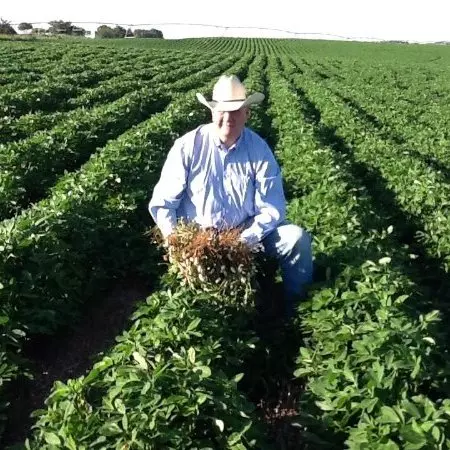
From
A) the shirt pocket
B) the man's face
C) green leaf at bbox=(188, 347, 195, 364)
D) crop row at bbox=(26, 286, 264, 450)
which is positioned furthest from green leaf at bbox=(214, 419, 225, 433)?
the man's face

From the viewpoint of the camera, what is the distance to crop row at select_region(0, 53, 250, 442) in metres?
4.98

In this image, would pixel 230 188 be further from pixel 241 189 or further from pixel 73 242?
pixel 73 242

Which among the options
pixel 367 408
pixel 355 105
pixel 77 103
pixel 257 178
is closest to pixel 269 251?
pixel 257 178

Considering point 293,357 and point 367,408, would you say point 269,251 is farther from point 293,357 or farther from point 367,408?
point 367,408

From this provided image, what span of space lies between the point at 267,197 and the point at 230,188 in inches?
11.7

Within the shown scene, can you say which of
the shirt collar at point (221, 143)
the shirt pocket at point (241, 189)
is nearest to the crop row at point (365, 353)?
the shirt pocket at point (241, 189)

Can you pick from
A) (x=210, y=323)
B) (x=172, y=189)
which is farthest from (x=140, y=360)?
(x=172, y=189)

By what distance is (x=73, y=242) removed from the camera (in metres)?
5.99

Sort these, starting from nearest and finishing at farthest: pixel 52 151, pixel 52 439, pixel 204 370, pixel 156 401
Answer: pixel 52 439 → pixel 156 401 → pixel 204 370 → pixel 52 151

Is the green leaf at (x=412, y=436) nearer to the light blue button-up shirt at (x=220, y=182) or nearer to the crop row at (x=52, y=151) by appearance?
the light blue button-up shirt at (x=220, y=182)

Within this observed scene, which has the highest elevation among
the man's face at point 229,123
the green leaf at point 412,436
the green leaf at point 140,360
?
the man's face at point 229,123

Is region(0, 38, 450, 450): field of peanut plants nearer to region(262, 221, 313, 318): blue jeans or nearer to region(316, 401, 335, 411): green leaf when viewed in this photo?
region(316, 401, 335, 411): green leaf

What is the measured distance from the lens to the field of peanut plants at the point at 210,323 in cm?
329

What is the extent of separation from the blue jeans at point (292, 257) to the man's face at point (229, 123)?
79cm
